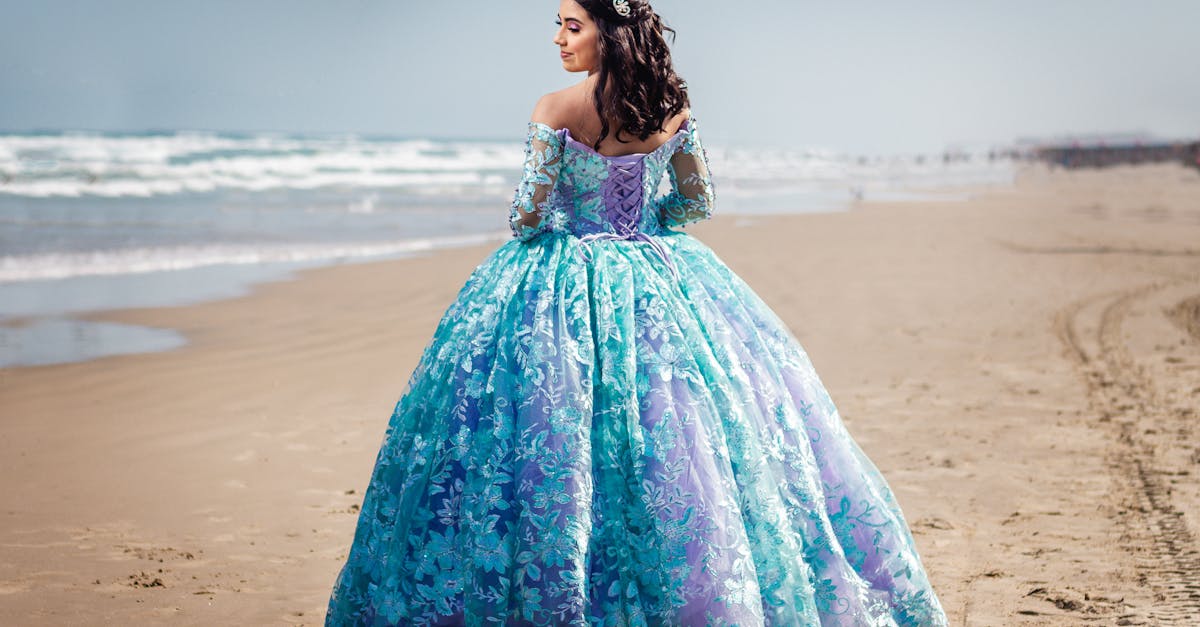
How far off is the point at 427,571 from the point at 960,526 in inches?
101

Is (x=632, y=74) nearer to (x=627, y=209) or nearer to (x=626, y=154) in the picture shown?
(x=626, y=154)

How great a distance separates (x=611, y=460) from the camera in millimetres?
2580

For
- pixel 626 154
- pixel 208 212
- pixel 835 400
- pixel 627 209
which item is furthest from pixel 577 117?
pixel 208 212

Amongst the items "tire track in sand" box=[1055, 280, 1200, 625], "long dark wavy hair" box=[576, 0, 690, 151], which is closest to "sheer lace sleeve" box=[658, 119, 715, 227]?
"long dark wavy hair" box=[576, 0, 690, 151]

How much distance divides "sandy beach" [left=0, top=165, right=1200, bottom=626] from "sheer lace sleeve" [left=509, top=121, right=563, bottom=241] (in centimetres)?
154

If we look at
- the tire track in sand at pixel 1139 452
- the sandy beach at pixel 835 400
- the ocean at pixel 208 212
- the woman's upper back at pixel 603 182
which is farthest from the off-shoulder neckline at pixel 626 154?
the ocean at pixel 208 212

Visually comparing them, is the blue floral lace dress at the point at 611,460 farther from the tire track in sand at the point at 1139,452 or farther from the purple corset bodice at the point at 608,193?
the tire track in sand at the point at 1139,452

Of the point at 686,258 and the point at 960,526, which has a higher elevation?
the point at 686,258

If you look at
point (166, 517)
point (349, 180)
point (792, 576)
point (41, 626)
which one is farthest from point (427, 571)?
point (349, 180)

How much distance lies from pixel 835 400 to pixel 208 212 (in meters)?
12.0

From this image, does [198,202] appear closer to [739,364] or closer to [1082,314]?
[1082,314]

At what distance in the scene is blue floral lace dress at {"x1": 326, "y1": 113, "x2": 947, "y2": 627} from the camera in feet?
8.23

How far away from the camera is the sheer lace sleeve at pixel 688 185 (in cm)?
304

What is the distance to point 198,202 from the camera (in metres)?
17.2
